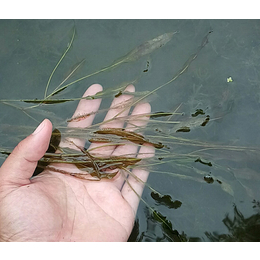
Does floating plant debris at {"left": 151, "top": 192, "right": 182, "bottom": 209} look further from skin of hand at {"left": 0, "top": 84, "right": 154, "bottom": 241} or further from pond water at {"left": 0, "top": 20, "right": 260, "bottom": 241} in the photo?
skin of hand at {"left": 0, "top": 84, "right": 154, "bottom": 241}

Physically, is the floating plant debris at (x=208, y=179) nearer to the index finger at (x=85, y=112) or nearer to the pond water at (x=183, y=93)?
the pond water at (x=183, y=93)

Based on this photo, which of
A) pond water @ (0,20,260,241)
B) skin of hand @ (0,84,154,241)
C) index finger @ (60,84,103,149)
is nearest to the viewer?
skin of hand @ (0,84,154,241)

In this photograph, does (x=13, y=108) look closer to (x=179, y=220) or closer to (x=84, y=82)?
(x=84, y=82)

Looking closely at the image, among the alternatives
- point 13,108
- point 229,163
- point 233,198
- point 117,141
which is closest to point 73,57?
point 13,108

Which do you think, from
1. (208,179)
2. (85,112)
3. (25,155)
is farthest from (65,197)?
(208,179)

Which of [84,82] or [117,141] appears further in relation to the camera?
[84,82]

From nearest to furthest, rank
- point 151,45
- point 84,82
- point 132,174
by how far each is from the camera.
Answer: point 132,174
point 151,45
point 84,82

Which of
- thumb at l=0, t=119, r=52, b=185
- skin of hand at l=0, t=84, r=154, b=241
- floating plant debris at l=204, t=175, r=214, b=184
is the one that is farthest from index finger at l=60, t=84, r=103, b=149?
floating plant debris at l=204, t=175, r=214, b=184

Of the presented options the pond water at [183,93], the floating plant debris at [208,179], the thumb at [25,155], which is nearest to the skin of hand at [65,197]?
the thumb at [25,155]

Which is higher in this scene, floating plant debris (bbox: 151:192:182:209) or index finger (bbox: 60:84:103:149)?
index finger (bbox: 60:84:103:149)
